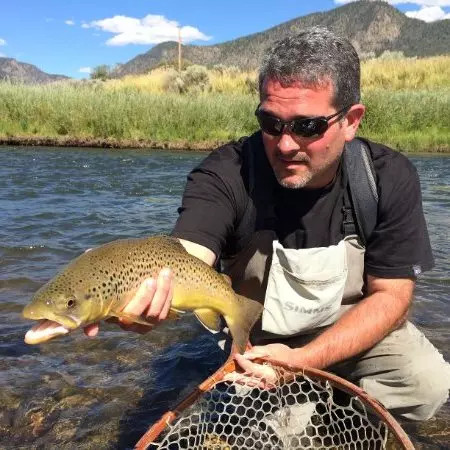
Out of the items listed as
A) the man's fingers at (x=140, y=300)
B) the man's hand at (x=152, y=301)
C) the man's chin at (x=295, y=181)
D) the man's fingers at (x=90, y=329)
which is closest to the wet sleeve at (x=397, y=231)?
the man's chin at (x=295, y=181)

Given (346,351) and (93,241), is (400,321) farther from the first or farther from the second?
(93,241)

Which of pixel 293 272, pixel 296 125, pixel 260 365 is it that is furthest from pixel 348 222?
pixel 260 365

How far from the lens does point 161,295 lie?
2.15m

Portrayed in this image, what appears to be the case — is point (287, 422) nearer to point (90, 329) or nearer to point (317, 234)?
point (317, 234)

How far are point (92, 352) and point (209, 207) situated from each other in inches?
78.0

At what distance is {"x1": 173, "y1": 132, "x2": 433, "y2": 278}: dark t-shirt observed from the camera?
9.77 ft

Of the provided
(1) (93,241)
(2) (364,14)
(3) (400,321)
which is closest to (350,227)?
(3) (400,321)

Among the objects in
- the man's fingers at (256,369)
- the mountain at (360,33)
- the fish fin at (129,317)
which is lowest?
the man's fingers at (256,369)

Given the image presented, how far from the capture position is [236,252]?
319cm

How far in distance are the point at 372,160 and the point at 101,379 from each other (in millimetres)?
2242

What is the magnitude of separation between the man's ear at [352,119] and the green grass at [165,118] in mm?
16267

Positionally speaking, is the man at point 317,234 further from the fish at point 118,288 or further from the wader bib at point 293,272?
the fish at point 118,288

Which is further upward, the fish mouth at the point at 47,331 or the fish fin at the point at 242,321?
the fish mouth at the point at 47,331

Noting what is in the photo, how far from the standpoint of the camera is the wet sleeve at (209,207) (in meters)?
2.65
